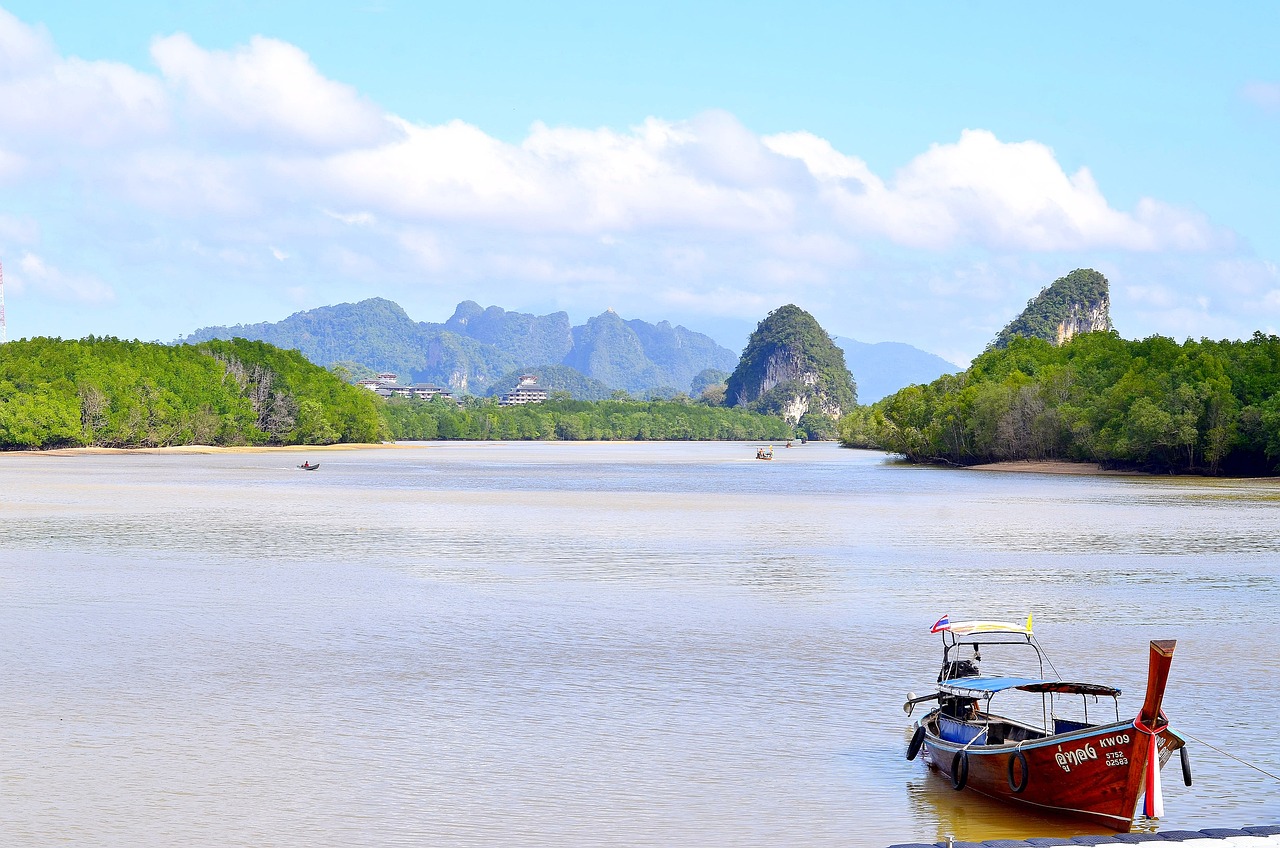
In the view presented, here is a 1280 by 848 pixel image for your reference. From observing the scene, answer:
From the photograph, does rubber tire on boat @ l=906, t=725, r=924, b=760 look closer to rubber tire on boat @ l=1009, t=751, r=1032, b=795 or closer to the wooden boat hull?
the wooden boat hull

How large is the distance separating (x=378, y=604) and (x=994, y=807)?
15.3m

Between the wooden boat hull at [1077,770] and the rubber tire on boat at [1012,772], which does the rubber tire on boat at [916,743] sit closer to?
the wooden boat hull at [1077,770]

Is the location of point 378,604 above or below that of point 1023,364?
below

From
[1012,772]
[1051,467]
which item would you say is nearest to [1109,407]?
[1051,467]

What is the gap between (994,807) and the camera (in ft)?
40.8

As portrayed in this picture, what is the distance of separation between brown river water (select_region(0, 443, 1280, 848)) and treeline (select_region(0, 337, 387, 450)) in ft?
252

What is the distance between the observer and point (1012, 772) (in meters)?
12.1

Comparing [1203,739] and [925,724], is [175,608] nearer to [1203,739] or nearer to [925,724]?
[925,724]

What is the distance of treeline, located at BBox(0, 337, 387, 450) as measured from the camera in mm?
115000

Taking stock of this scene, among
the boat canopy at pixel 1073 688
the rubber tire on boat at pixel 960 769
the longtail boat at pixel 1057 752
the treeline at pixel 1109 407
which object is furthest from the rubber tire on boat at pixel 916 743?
the treeline at pixel 1109 407

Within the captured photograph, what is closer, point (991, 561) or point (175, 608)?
point (175, 608)

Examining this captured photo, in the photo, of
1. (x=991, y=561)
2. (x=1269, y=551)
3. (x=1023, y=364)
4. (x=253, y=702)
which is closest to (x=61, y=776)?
(x=253, y=702)

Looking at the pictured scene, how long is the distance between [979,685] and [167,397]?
Answer: 125m

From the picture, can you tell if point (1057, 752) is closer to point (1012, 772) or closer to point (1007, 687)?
point (1012, 772)
